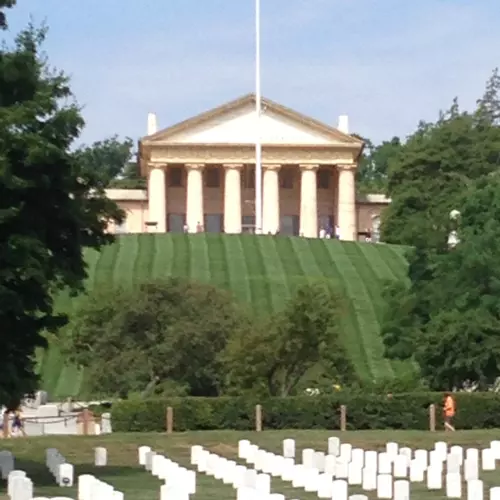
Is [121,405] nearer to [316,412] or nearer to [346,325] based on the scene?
[316,412]

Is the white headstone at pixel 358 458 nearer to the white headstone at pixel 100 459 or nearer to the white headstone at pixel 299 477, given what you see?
the white headstone at pixel 299 477

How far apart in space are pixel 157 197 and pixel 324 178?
12458 millimetres

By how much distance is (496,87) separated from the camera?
122250 millimetres

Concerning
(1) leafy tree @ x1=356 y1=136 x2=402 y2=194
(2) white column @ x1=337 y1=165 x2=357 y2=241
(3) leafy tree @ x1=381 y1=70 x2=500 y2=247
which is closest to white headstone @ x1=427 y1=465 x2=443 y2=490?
(3) leafy tree @ x1=381 y1=70 x2=500 y2=247

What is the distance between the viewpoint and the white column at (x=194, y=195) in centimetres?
10069

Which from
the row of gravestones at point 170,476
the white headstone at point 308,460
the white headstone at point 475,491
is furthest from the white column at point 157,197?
the white headstone at point 475,491

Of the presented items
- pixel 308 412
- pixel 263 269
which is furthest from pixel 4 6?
pixel 263 269

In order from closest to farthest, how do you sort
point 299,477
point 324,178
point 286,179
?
point 299,477, point 286,179, point 324,178

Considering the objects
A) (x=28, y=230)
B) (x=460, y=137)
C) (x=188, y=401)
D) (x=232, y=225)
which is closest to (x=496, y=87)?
(x=460, y=137)

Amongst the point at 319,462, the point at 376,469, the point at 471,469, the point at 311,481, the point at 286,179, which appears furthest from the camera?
the point at 286,179

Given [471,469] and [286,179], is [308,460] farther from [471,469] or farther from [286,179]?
[286,179]

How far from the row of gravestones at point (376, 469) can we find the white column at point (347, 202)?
7432cm

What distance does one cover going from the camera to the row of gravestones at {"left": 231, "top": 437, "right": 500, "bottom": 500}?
20516 millimetres

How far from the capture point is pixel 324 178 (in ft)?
345
